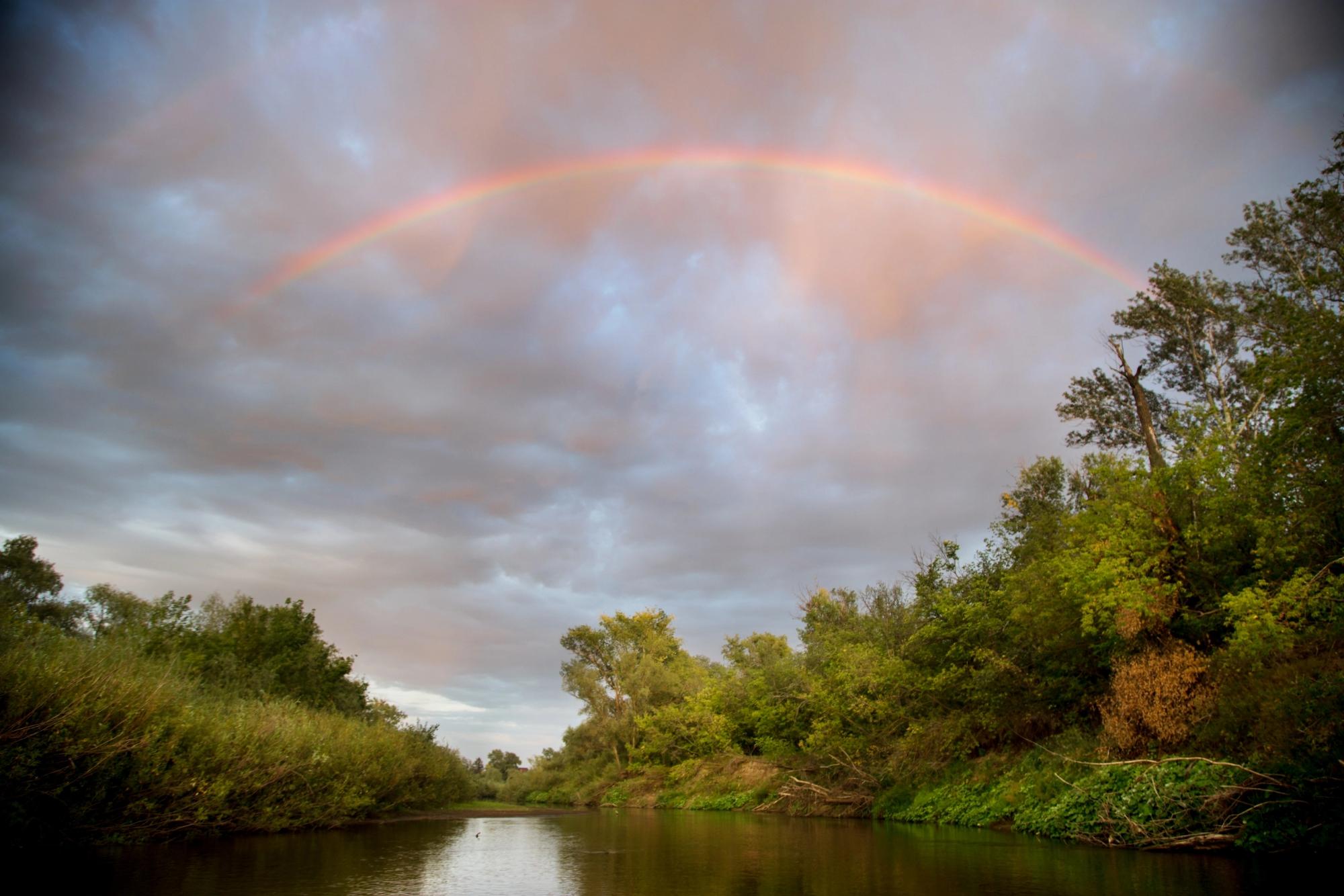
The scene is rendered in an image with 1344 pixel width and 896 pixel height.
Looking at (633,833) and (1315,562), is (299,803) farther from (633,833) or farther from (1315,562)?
(1315,562)

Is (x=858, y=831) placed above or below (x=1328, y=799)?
below

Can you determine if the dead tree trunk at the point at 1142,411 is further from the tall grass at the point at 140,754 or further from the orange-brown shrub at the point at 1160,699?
the tall grass at the point at 140,754

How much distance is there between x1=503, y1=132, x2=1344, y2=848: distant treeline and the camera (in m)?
15.6

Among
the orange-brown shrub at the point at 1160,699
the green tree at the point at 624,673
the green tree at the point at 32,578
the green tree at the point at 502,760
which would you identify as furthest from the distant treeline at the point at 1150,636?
the green tree at the point at 502,760

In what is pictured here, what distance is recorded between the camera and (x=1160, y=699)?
1897 cm

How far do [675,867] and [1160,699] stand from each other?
1337cm

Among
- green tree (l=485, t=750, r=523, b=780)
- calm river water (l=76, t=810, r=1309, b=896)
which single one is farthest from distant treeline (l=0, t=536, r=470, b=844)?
green tree (l=485, t=750, r=523, b=780)

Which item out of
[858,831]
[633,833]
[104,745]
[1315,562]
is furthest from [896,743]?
[104,745]

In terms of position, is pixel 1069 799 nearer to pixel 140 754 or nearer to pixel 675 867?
pixel 675 867

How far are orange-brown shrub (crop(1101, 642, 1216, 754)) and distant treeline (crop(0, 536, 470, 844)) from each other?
2340 centimetres

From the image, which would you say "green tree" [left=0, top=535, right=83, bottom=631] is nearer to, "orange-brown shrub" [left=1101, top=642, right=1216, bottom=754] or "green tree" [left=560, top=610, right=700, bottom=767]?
"green tree" [left=560, top=610, right=700, bottom=767]

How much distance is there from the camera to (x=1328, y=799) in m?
12.5

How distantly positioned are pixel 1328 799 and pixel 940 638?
63.5 feet

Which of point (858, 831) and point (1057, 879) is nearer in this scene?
point (1057, 879)
